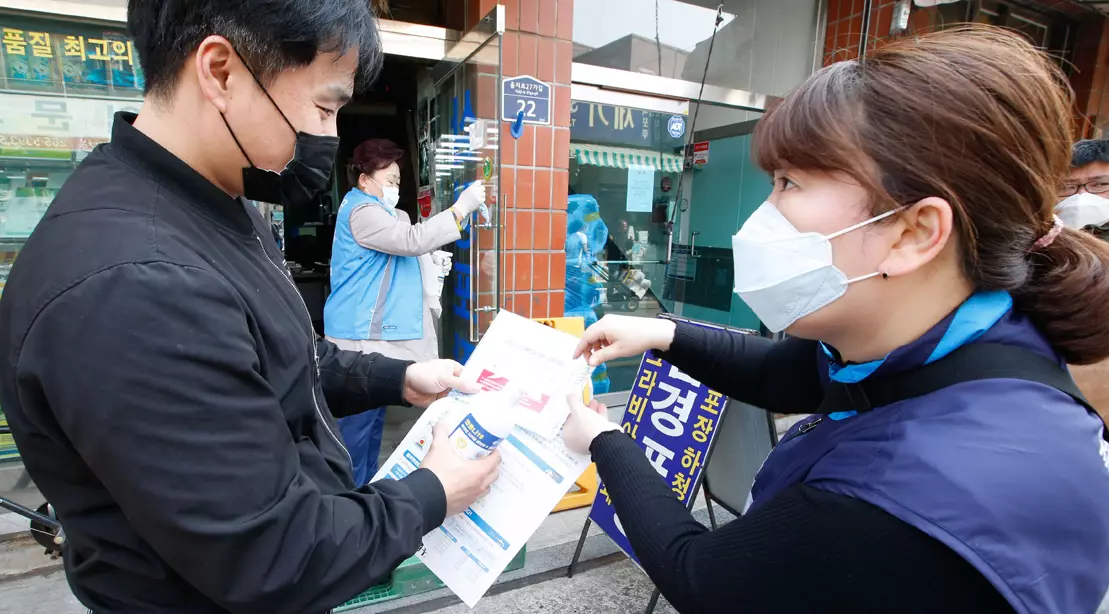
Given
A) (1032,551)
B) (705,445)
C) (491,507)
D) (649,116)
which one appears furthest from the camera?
(649,116)

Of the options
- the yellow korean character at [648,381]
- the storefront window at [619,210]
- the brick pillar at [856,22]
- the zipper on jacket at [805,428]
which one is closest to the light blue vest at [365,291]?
the yellow korean character at [648,381]

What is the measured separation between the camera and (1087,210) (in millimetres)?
2477

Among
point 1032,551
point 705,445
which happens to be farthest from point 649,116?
point 1032,551

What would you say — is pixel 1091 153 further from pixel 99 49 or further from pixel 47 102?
pixel 47 102

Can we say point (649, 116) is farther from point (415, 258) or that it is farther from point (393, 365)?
point (393, 365)

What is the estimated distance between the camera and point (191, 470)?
2.29ft

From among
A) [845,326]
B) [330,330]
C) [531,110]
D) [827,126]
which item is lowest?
[330,330]

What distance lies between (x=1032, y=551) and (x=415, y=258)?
8.96 ft

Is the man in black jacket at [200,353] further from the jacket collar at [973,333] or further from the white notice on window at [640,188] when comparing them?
the white notice on window at [640,188]

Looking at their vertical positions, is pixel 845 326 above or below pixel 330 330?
above

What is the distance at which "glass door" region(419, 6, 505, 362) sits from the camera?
2.63 meters

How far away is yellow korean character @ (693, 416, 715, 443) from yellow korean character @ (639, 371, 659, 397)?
0.26m

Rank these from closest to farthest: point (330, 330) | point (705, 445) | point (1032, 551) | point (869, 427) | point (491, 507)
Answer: point (1032, 551) → point (869, 427) → point (491, 507) → point (705, 445) → point (330, 330)

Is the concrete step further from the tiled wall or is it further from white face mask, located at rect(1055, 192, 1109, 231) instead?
white face mask, located at rect(1055, 192, 1109, 231)
